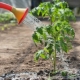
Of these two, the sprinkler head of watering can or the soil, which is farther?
the soil

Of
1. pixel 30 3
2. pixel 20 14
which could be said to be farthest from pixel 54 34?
pixel 30 3

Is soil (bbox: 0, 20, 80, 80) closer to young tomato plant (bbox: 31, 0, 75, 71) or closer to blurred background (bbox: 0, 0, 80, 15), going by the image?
→ young tomato plant (bbox: 31, 0, 75, 71)

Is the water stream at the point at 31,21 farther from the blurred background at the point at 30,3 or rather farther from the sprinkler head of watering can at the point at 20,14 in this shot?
the blurred background at the point at 30,3

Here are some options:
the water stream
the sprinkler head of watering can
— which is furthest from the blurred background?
the sprinkler head of watering can

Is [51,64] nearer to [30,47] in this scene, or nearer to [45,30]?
[45,30]

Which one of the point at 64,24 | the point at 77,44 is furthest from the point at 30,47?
the point at 64,24

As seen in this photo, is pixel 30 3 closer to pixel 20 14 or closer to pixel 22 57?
pixel 22 57

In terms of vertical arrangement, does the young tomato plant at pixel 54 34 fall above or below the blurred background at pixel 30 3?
below

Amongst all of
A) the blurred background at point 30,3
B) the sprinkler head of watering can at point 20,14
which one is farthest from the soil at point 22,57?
the blurred background at point 30,3

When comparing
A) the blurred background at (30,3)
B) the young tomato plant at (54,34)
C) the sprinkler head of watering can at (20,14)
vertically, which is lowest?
the young tomato plant at (54,34)

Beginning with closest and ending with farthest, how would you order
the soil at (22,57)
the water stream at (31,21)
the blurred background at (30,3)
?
the water stream at (31,21), the soil at (22,57), the blurred background at (30,3)

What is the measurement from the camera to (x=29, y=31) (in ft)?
24.4

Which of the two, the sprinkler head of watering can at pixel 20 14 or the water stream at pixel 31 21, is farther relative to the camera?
the water stream at pixel 31 21

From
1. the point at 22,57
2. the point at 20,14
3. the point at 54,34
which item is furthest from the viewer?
the point at 22,57
